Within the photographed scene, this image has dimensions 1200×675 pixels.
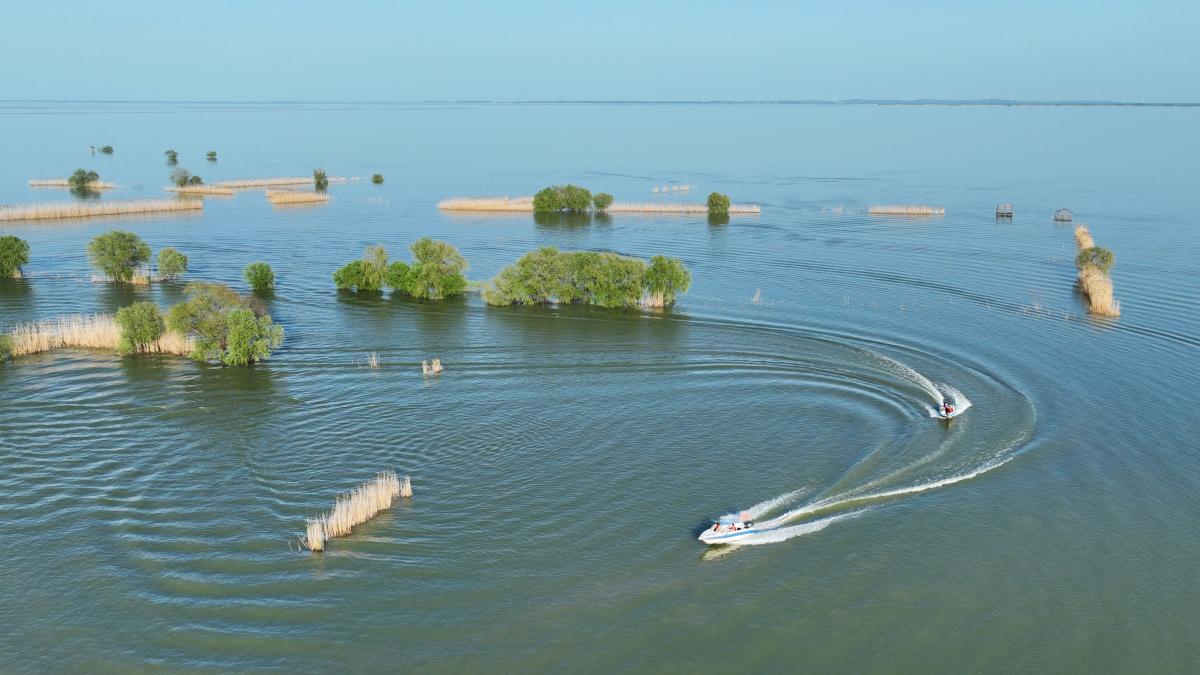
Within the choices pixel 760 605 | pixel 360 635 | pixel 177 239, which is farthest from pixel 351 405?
pixel 177 239

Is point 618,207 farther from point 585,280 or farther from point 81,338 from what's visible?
point 81,338

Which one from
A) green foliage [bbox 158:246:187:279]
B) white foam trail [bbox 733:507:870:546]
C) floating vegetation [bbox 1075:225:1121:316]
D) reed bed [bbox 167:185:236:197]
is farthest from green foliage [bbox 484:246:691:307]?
reed bed [bbox 167:185:236:197]

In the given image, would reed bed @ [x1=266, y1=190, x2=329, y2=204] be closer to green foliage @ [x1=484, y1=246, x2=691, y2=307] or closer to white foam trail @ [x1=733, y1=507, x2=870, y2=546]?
green foliage @ [x1=484, y1=246, x2=691, y2=307]

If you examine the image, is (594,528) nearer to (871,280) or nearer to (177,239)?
(871,280)

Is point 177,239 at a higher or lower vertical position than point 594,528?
higher

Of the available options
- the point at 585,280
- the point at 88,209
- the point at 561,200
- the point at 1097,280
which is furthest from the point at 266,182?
the point at 1097,280
